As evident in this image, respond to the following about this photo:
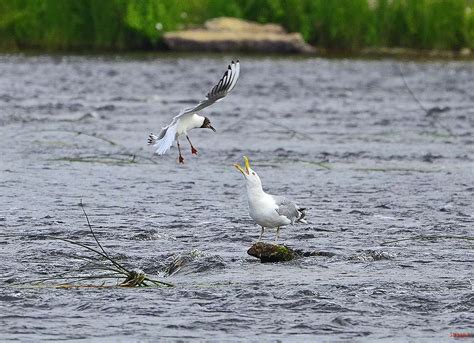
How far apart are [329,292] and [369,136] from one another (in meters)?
10.4

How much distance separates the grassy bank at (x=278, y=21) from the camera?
1550 inches

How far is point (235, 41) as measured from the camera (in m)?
40.9

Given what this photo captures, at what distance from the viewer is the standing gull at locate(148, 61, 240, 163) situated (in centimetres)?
1063

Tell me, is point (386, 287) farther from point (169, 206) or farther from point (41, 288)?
point (169, 206)

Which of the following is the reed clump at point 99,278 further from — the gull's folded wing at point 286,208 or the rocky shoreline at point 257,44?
the rocky shoreline at point 257,44

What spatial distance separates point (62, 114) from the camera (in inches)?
→ 816

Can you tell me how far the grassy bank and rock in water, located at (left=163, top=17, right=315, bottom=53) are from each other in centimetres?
61

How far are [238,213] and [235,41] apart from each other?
2935 cm

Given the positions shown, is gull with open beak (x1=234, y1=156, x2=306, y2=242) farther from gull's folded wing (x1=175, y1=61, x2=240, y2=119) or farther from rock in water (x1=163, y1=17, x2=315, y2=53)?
rock in water (x1=163, y1=17, x2=315, y2=53)

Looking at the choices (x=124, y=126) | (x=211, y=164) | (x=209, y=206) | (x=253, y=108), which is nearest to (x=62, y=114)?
(x=124, y=126)

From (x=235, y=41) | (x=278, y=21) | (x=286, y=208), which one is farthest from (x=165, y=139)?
(x=278, y=21)

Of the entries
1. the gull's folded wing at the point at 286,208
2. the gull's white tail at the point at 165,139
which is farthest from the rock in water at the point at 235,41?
the gull's folded wing at the point at 286,208

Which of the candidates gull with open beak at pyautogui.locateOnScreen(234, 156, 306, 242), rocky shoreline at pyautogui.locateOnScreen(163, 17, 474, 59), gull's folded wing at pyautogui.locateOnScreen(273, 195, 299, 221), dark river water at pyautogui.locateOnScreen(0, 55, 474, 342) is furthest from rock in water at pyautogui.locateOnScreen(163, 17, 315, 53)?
A: gull with open beak at pyautogui.locateOnScreen(234, 156, 306, 242)

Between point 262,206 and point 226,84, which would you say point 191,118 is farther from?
point 262,206
